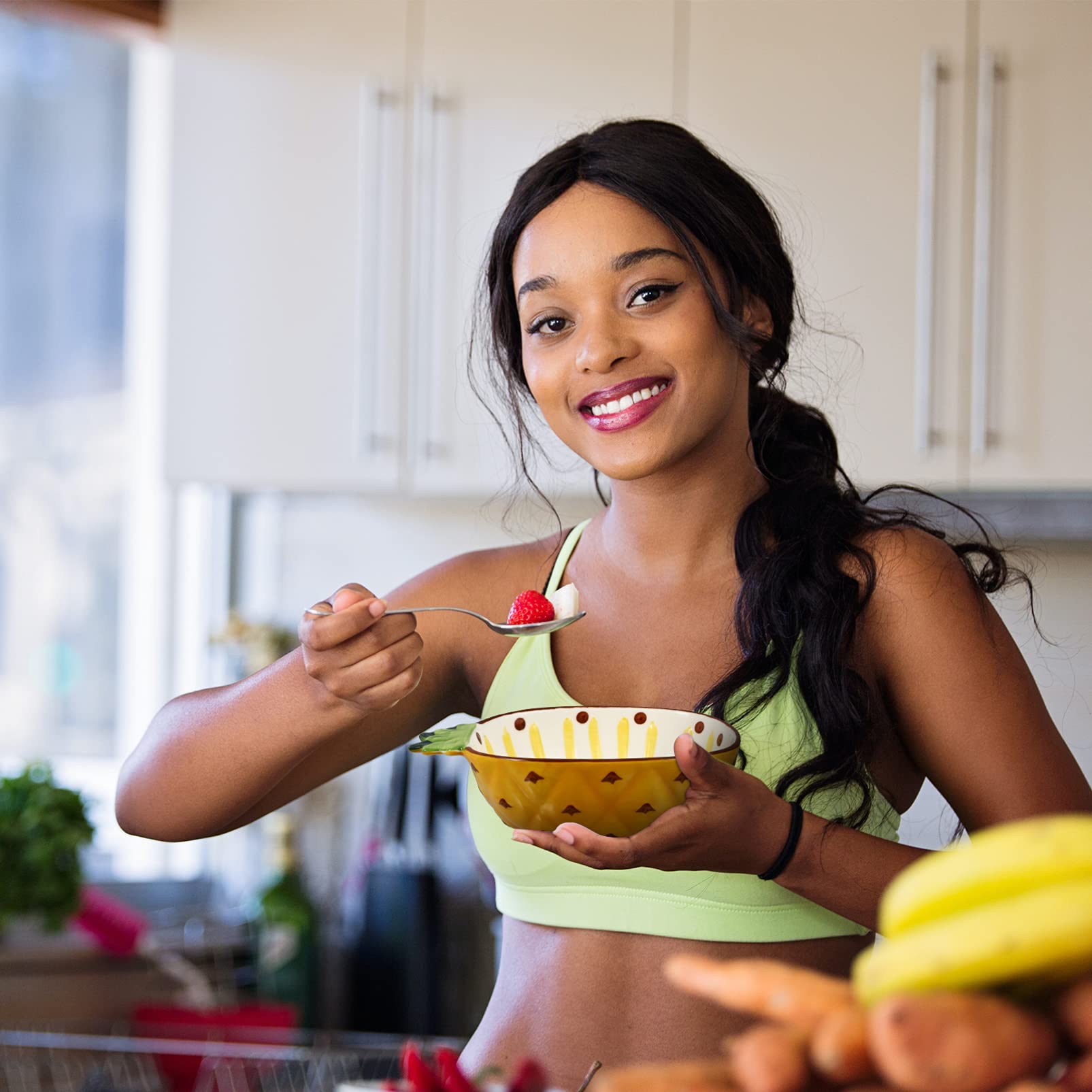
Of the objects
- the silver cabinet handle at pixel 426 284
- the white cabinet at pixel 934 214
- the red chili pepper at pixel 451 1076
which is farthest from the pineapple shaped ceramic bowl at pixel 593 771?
the silver cabinet handle at pixel 426 284

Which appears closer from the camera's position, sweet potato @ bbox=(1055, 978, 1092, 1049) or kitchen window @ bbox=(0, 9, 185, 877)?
sweet potato @ bbox=(1055, 978, 1092, 1049)

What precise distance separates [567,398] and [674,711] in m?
0.30

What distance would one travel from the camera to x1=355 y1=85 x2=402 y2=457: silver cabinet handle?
2225 mm

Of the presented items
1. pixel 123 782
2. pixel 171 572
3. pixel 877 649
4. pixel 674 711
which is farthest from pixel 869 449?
pixel 171 572

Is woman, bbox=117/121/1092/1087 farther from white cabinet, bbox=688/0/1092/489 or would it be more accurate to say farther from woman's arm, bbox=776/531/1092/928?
white cabinet, bbox=688/0/1092/489

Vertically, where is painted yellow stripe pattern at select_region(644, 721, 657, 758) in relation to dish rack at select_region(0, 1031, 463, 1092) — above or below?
above

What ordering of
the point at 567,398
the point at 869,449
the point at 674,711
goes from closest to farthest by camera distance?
1. the point at 674,711
2. the point at 567,398
3. the point at 869,449

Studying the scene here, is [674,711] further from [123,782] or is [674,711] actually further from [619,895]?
[123,782]

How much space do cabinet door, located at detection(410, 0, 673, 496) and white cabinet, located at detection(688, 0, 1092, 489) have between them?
0.22 meters

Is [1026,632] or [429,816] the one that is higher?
[1026,632]

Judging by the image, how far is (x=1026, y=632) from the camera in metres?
1.45

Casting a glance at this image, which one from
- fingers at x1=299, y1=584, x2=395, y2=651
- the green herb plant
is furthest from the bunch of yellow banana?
the green herb plant

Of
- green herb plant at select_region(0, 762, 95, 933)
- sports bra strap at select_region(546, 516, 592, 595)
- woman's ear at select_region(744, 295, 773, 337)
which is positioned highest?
woman's ear at select_region(744, 295, 773, 337)

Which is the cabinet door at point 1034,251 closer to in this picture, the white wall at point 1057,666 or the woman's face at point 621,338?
the white wall at point 1057,666
